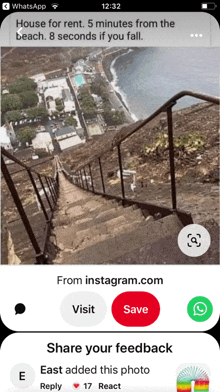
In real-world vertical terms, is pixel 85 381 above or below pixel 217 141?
below

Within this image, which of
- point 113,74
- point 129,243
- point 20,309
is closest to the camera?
point 20,309

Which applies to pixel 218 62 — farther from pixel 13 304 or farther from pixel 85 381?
pixel 85 381

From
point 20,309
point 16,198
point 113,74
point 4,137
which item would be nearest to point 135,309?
point 20,309

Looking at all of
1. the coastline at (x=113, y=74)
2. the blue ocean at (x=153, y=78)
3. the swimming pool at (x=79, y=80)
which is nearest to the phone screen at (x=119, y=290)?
the blue ocean at (x=153, y=78)

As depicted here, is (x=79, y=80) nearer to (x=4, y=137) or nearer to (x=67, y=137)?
(x=67, y=137)

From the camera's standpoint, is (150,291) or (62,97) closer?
(150,291)

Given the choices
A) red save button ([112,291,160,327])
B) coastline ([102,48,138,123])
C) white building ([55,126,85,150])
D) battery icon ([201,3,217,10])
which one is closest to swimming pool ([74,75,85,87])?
coastline ([102,48,138,123])

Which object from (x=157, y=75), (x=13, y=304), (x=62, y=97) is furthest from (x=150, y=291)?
(x=157, y=75)

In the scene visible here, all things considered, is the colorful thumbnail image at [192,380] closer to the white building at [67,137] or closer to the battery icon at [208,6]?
the battery icon at [208,6]
